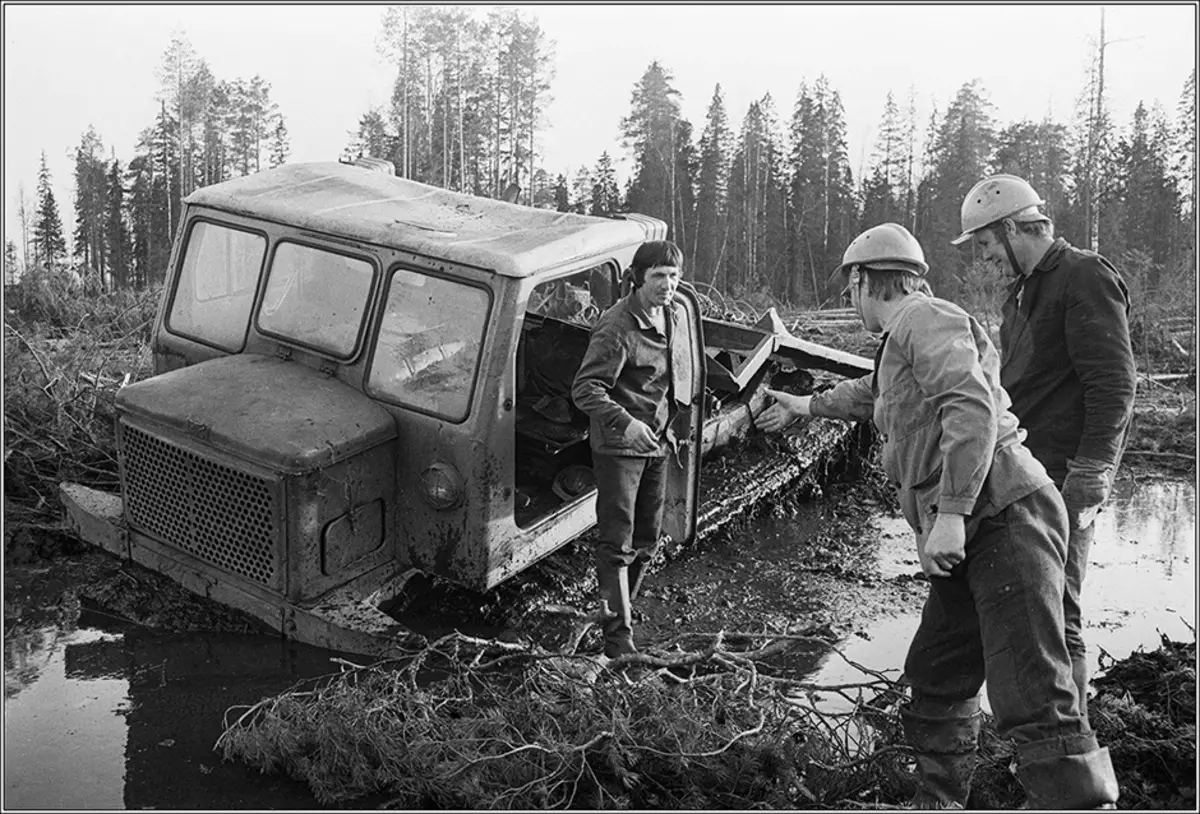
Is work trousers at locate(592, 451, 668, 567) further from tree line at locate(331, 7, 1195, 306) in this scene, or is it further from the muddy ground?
tree line at locate(331, 7, 1195, 306)

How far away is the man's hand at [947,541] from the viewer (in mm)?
4148

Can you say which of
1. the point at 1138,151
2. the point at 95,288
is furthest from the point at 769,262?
the point at 95,288

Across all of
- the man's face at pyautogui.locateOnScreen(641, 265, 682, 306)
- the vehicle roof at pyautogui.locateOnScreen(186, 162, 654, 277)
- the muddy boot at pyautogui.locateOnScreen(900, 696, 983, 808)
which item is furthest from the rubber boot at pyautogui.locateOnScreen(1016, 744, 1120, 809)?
the vehicle roof at pyautogui.locateOnScreen(186, 162, 654, 277)

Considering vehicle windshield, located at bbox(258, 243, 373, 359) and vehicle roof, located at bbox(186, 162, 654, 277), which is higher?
→ vehicle roof, located at bbox(186, 162, 654, 277)

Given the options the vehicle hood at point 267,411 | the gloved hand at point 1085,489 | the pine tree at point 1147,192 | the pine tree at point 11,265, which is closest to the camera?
the gloved hand at point 1085,489

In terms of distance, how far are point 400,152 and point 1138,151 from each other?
2154 centimetres

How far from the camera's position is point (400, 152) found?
3434cm

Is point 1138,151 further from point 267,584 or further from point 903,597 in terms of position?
point 267,584

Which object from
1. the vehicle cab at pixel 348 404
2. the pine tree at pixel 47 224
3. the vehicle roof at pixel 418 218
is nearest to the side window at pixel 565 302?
the vehicle roof at pixel 418 218

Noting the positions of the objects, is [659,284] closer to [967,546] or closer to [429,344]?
[429,344]

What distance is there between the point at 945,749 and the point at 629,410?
7.60 ft

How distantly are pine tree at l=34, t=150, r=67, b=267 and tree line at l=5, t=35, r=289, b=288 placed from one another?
28 mm

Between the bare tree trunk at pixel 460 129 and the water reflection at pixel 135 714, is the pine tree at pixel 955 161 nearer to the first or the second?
the bare tree trunk at pixel 460 129

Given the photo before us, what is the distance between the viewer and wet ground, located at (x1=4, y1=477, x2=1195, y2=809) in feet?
16.3
